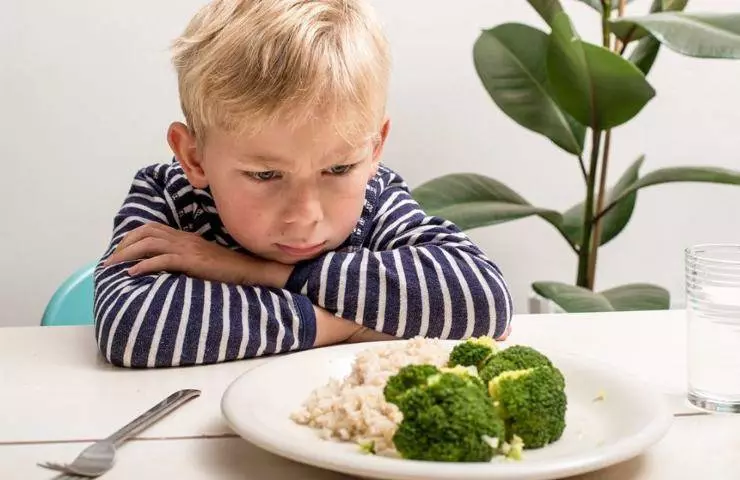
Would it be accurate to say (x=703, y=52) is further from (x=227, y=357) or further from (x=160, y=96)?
(x=160, y=96)

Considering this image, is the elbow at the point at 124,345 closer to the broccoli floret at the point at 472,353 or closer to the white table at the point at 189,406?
the white table at the point at 189,406

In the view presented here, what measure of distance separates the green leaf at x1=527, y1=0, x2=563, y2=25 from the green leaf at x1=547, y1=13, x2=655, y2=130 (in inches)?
7.1

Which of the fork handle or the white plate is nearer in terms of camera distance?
the white plate

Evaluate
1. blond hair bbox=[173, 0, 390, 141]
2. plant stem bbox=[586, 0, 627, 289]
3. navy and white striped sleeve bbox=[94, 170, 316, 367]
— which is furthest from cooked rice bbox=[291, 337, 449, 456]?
plant stem bbox=[586, 0, 627, 289]

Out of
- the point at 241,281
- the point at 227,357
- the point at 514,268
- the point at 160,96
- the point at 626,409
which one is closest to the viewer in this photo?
the point at 626,409

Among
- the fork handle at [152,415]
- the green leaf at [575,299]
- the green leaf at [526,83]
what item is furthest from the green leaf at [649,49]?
the fork handle at [152,415]

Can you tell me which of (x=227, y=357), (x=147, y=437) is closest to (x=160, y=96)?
(x=227, y=357)

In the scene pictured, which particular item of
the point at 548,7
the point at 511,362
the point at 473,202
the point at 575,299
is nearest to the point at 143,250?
the point at 511,362

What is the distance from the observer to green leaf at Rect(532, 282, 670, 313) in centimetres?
139

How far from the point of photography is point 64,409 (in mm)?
747

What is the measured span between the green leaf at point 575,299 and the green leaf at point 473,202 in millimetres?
164

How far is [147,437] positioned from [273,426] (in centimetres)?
10

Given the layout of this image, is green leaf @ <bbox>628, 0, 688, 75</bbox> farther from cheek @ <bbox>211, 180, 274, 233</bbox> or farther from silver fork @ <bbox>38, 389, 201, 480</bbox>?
silver fork @ <bbox>38, 389, 201, 480</bbox>

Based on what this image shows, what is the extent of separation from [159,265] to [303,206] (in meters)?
0.16
